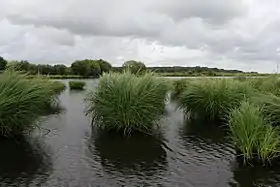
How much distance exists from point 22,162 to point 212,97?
10.0 m

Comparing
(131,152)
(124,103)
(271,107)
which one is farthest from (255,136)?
(124,103)

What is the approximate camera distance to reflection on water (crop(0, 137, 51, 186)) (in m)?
9.32

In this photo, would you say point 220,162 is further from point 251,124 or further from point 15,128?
point 15,128

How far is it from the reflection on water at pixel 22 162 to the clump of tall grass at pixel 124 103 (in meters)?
3.06

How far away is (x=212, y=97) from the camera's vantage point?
58.9 ft

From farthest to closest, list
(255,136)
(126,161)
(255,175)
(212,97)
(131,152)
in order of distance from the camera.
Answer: (212,97) → (131,152) → (126,161) → (255,136) → (255,175)

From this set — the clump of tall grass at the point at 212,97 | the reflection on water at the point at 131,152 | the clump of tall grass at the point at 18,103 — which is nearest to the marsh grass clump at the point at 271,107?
the reflection on water at the point at 131,152

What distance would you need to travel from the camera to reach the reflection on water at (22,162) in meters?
9.32

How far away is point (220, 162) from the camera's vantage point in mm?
11070

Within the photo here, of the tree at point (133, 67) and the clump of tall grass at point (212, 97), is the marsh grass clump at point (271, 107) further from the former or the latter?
the tree at point (133, 67)

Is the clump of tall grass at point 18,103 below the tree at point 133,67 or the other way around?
below

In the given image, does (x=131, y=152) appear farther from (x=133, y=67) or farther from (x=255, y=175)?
(x=133, y=67)

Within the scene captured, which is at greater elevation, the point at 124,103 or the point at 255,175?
the point at 124,103

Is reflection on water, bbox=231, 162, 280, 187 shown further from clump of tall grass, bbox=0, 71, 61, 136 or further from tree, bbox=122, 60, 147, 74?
tree, bbox=122, 60, 147, 74
